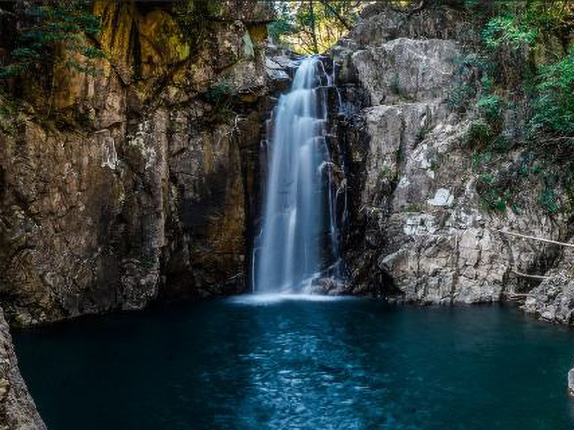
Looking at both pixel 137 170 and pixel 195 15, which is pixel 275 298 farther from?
pixel 195 15

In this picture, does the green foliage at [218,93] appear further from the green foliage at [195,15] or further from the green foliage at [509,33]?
the green foliage at [509,33]

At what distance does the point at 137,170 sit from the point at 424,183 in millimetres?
8742

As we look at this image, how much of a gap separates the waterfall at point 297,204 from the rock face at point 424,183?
810 mm

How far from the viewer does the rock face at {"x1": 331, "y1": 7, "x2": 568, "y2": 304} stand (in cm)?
1567

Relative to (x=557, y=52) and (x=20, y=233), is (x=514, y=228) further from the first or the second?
(x=20, y=233)

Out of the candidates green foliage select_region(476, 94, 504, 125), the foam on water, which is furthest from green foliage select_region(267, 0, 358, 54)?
the foam on water

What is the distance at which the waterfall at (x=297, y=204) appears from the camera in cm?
1791

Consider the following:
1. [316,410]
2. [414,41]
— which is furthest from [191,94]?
[316,410]

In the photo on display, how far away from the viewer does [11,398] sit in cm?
505

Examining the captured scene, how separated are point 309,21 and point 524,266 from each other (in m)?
16.4

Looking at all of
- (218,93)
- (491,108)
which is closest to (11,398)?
(218,93)

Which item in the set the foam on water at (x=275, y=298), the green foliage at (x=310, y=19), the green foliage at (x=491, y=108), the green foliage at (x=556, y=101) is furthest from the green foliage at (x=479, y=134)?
the green foliage at (x=310, y=19)

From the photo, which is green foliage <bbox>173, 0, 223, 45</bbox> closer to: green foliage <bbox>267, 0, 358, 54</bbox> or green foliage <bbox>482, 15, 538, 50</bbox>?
green foliage <bbox>267, 0, 358, 54</bbox>

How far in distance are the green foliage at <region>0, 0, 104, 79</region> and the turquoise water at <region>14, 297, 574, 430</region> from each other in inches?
257
